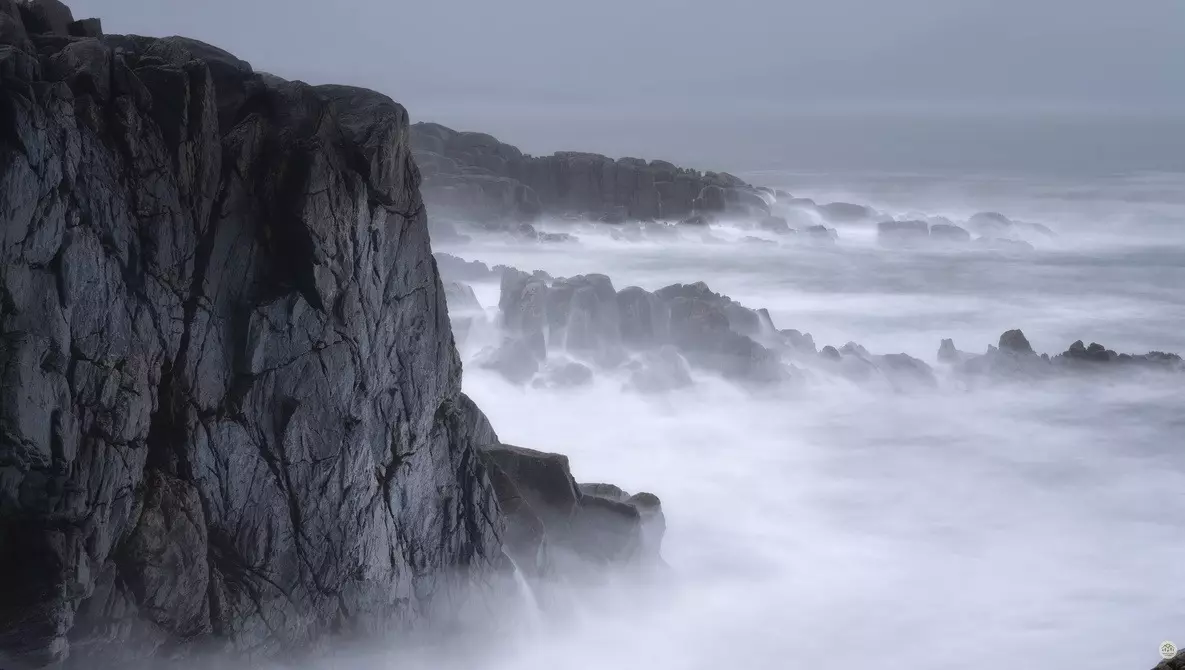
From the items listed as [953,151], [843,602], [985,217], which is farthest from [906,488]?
[953,151]

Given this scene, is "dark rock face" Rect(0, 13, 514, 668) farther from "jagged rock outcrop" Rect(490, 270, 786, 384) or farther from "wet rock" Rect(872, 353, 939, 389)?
"wet rock" Rect(872, 353, 939, 389)

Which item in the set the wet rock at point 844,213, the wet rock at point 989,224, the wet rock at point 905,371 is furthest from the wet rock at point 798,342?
the wet rock at point 989,224

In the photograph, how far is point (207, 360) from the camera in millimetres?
11969

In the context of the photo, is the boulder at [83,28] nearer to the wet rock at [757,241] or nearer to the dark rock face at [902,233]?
the wet rock at [757,241]

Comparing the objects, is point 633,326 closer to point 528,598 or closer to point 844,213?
point 528,598

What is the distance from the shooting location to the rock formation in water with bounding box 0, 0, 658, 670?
10.3 m

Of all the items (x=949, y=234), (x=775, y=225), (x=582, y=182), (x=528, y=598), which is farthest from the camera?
(x=949, y=234)

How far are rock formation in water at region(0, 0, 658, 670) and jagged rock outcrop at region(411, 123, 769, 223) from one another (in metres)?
37.7

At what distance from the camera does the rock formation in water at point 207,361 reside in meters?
10.3

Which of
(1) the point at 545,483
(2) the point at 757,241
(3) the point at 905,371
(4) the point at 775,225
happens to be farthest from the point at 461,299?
(4) the point at 775,225

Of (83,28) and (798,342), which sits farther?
(798,342)

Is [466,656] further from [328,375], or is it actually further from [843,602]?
[843,602]

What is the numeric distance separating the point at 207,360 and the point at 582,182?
43914 millimetres

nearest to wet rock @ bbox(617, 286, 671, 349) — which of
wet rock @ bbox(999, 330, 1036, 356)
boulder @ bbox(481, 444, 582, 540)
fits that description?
wet rock @ bbox(999, 330, 1036, 356)
